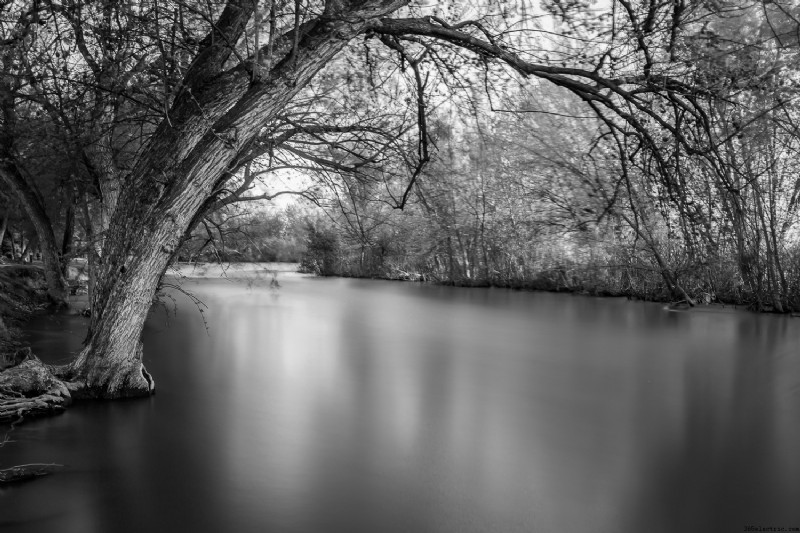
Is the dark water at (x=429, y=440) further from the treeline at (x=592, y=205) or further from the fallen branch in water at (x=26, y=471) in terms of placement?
the treeline at (x=592, y=205)

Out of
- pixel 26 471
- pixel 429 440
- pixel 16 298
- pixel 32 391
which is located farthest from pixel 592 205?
pixel 26 471

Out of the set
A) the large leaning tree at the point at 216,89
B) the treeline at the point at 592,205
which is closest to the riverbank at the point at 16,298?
the large leaning tree at the point at 216,89

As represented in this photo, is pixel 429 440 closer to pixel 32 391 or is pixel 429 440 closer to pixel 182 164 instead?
pixel 182 164

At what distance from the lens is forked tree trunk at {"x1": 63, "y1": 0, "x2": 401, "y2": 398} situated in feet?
13.0

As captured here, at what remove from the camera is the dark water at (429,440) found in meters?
3.20

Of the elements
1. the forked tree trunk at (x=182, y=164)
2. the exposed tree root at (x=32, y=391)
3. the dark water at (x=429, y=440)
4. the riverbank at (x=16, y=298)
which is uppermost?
the forked tree trunk at (x=182, y=164)

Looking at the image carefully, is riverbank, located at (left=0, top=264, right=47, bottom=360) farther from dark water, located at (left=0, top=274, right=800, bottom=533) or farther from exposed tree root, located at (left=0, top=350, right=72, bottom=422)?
exposed tree root, located at (left=0, top=350, right=72, bottom=422)

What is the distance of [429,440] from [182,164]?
295cm

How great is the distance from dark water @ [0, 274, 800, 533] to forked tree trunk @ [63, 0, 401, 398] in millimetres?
966

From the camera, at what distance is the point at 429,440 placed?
468cm

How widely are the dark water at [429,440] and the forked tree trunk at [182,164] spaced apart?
3.17 ft

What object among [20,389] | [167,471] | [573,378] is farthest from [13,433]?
[573,378]

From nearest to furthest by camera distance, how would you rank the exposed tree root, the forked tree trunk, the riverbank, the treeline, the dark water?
the dark water, the forked tree trunk, the exposed tree root, the treeline, the riverbank

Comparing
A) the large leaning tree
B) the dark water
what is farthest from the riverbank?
the large leaning tree
